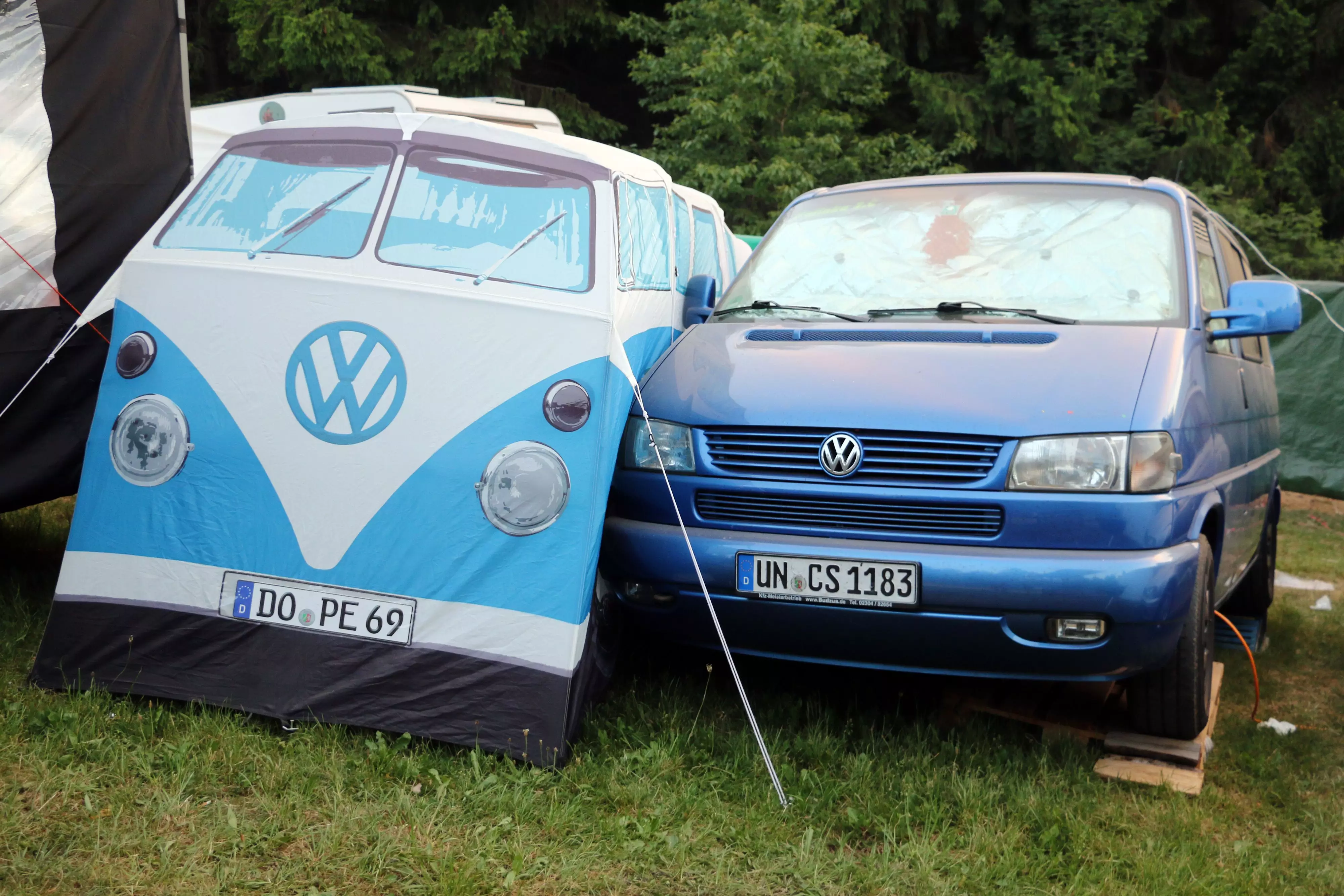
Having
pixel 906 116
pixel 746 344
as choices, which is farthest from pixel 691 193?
pixel 906 116

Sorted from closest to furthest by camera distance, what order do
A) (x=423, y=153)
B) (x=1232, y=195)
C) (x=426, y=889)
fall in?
1. (x=426, y=889)
2. (x=423, y=153)
3. (x=1232, y=195)

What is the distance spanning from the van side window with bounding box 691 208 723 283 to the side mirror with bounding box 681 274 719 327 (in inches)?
31.8

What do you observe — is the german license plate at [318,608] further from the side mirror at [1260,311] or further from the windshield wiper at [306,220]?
the side mirror at [1260,311]

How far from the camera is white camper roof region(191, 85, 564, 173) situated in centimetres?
783

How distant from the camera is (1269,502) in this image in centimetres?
575

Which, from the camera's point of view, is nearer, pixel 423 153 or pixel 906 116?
pixel 423 153

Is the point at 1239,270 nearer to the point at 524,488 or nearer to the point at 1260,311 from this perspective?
the point at 1260,311

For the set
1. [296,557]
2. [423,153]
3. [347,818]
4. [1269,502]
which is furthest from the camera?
[1269,502]

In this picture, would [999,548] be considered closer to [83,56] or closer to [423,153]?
[423,153]

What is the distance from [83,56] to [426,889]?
365 centimetres

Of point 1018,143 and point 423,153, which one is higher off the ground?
point 423,153

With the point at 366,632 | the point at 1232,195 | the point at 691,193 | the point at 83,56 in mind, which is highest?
the point at 83,56

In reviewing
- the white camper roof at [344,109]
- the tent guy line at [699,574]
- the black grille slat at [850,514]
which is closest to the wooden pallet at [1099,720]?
the tent guy line at [699,574]

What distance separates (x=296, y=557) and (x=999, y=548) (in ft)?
7.11
